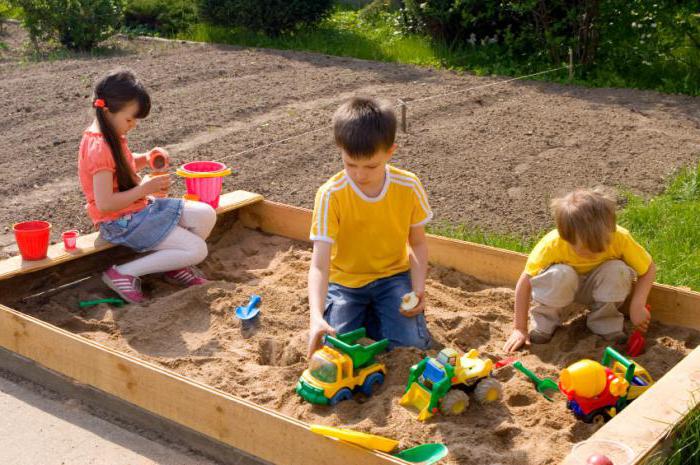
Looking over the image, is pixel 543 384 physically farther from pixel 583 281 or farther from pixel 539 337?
pixel 583 281

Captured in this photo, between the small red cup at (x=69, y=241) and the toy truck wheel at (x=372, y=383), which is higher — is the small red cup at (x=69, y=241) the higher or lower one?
the higher one

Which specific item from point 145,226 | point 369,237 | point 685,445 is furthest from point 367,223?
point 685,445

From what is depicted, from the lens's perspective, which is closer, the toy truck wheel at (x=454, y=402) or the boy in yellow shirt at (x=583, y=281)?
the toy truck wheel at (x=454, y=402)

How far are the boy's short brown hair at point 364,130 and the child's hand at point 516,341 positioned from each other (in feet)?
3.02

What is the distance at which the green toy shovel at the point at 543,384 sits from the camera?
10.1ft

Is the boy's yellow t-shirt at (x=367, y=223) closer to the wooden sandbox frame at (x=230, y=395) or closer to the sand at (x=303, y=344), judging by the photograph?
the sand at (x=303, y=344)

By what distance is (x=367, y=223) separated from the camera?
3.51 metres

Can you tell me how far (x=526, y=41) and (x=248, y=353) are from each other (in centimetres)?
654

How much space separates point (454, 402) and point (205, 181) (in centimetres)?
223

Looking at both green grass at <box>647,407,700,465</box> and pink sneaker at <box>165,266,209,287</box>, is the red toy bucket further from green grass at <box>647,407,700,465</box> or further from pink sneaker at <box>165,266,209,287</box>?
green grass at <box>647,407,700,465</box>

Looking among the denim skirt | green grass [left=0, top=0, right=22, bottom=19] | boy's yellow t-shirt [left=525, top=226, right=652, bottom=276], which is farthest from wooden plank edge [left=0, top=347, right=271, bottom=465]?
green grass [left=0, top=0, right=22, bottom=19]

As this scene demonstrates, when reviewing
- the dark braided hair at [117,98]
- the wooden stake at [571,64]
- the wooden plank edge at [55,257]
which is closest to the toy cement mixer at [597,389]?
the dark braided hair at [117,98]

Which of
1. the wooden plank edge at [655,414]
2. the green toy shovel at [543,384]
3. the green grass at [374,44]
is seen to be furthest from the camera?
the green grass at [374,44]

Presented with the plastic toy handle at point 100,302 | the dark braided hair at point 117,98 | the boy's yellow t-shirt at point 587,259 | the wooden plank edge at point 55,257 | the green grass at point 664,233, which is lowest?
the plastic toy handle at point 100,302
